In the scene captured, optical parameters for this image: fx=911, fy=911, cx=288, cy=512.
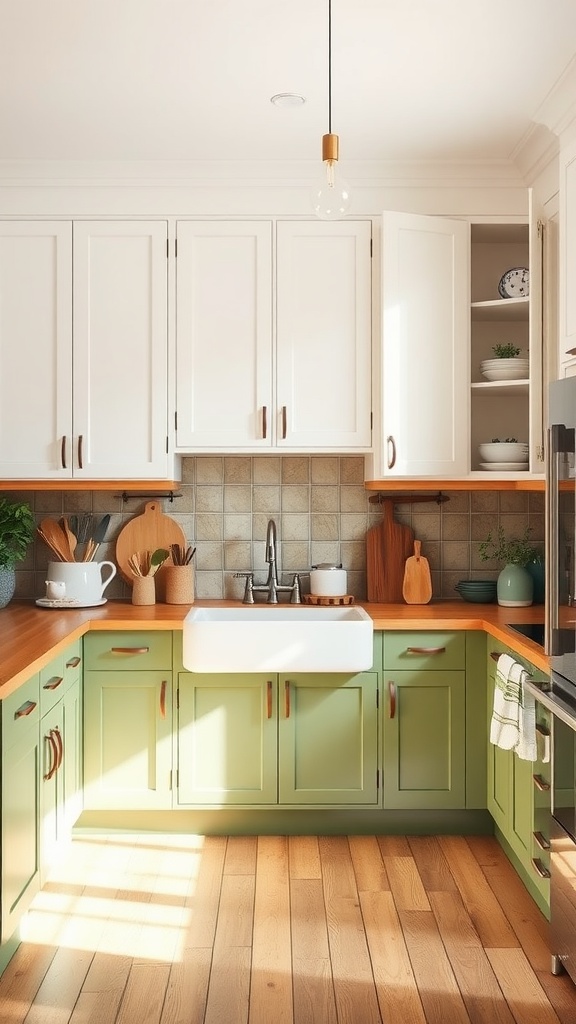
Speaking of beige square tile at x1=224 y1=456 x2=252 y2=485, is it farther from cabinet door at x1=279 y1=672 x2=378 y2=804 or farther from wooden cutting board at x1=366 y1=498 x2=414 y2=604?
cabinet door at x1=279 y1=672 x2=378 y2=804

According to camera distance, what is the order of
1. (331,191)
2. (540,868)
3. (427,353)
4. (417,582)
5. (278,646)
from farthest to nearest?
1. (417,582)
2. (427,353)
3. (278,646)
4. (540,868)
5. (331,191)

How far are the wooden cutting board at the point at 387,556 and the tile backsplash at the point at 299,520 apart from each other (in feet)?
0.22

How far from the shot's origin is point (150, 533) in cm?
395

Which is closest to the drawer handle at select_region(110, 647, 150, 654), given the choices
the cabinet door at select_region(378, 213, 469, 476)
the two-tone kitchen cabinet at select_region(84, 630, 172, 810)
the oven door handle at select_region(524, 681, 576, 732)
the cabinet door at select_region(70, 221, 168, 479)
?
the two-tone kitchen cabinet at select_region(84, 630, 172, 810)

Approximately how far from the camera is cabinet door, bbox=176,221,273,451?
358 cm

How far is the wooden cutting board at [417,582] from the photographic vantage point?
3.78 meters

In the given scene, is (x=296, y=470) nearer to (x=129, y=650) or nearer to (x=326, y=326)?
(x=326, y=326)

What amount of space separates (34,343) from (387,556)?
5.54ft

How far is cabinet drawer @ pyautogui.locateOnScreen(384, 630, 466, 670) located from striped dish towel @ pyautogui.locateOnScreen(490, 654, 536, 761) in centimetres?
46

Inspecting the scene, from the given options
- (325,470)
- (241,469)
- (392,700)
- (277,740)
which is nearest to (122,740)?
(277,740)

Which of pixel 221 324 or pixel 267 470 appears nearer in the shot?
pixel 221 324

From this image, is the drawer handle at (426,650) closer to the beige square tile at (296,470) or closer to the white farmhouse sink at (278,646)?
the white farmhouse sink at (278,646)

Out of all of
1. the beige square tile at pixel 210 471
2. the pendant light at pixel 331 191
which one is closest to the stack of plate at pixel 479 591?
the beige square tile at pixel 210 471

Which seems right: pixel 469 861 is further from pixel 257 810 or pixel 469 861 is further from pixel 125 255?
pixel 125 255
